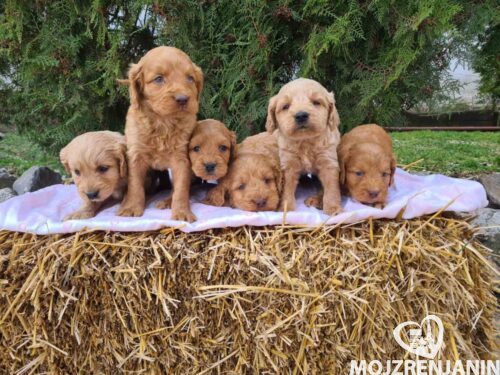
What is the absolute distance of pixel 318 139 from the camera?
2.37m

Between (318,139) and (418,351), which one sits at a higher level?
(318,139)

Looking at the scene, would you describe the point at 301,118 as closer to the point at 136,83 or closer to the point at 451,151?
the point at 136,83

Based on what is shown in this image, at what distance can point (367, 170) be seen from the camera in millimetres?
2344

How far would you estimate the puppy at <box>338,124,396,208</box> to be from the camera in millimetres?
2320

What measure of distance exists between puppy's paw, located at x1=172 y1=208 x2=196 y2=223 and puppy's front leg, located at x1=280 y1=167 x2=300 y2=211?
1.67 ft

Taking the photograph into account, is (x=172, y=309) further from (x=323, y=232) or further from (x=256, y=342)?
(x=323, y=232)

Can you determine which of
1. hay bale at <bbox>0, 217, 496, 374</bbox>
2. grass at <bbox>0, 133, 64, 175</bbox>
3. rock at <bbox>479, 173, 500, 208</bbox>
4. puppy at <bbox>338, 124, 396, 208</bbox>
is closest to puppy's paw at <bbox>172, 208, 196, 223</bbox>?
hay bale at <bbox>0, 217, 496, 374</bbox>

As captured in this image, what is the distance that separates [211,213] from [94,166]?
67 centimetres

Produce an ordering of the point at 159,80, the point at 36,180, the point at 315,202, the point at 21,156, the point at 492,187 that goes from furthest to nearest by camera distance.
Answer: the point at 21,156, the point at 492,187, the point at 36,180, the point at 315,202, the point at 159,80

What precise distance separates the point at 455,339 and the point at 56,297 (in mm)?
2046

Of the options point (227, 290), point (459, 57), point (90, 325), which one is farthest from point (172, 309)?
point (459, 57)

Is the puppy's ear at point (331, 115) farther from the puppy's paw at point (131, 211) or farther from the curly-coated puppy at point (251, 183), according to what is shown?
the puppy's paw at point (131, 211)

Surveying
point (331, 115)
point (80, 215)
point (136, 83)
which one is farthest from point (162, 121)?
point (331, 115)

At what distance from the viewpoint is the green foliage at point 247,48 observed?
10.5ft
